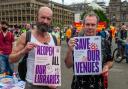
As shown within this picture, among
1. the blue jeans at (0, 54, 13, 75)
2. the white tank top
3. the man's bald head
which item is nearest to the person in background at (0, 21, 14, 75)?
the blue jeans at (0, 54, 13, 75)

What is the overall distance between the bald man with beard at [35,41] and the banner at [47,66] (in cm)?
6

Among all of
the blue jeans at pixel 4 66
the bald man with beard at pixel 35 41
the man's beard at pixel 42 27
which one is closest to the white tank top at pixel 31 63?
the bald man with beard at pixel 35 41

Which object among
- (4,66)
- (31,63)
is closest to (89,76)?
(31,63)

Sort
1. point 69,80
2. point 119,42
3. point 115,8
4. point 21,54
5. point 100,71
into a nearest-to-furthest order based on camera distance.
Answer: point 21,54 → point 100,71 → point 69,80 → point 119,42 → point 115,8

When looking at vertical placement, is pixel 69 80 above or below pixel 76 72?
below

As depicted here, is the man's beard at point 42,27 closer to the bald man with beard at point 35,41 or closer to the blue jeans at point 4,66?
the bald man with beard at point 35,41

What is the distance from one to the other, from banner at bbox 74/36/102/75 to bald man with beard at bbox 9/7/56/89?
313 millimetres

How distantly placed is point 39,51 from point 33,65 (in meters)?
0.16

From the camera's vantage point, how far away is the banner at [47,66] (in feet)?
13.5

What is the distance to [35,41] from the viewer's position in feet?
13.5

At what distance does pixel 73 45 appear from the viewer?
4348 mm

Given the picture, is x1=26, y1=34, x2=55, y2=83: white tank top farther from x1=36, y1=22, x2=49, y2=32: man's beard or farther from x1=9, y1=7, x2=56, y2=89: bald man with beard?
x1=36, y1=22, x2=49, y2=32: man's beard

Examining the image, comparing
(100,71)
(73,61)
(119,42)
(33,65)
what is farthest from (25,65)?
(119,42)

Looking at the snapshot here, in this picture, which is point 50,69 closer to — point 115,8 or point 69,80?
point 69,80
